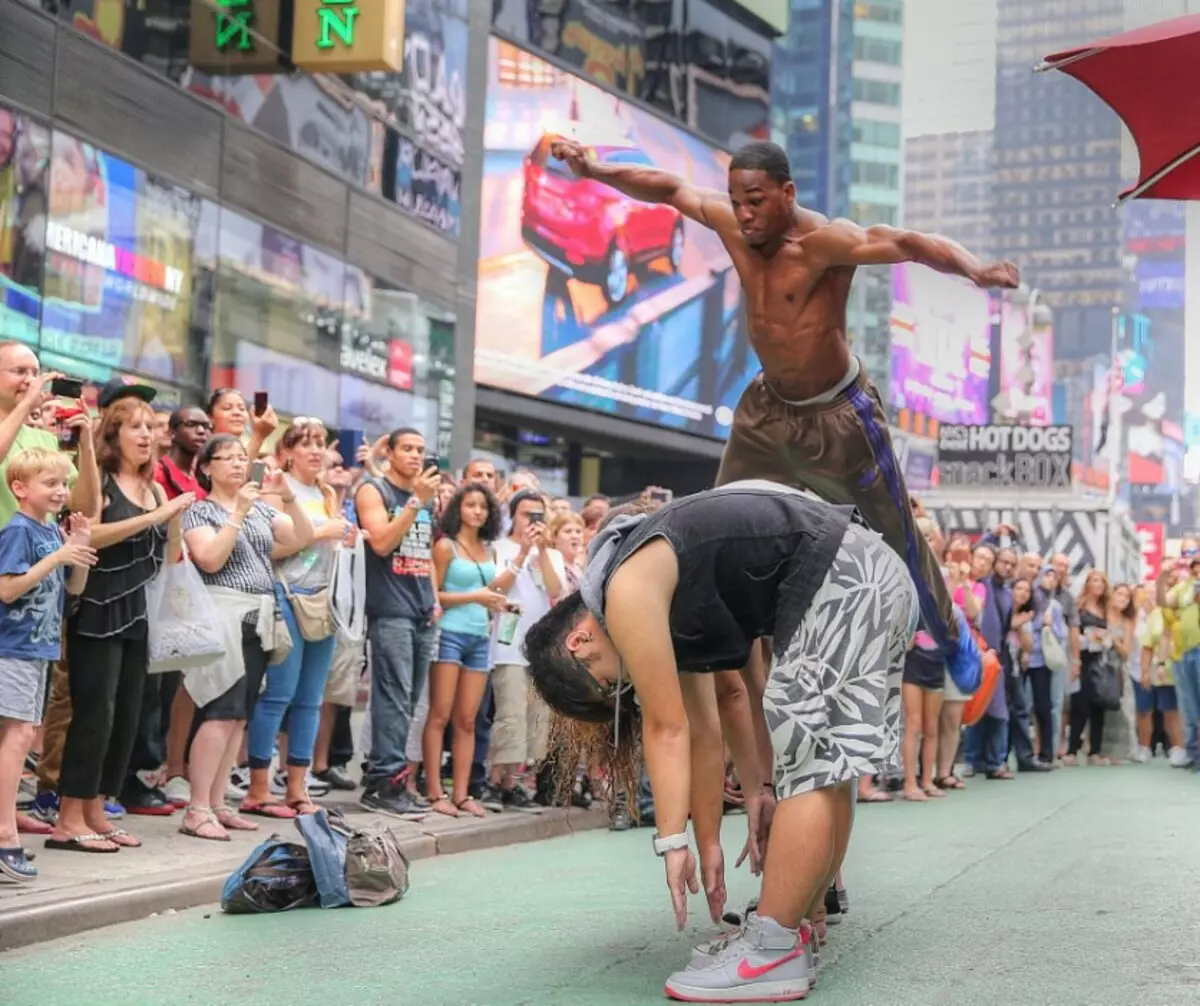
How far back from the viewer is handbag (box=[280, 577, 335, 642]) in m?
9.42

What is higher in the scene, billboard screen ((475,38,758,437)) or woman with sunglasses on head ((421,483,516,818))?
billboard screen ((475,38,758,437))

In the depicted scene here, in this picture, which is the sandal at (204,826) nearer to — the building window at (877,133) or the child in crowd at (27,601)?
the child in crowd at (27,601)

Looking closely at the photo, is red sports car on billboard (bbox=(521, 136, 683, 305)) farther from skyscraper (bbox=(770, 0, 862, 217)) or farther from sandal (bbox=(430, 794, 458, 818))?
skyscraper (bbox=(770, 0, 862, 217))

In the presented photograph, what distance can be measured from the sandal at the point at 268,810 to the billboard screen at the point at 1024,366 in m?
94.7

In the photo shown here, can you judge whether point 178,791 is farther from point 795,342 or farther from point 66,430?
point 795,342

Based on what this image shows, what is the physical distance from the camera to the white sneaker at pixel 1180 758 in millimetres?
18516

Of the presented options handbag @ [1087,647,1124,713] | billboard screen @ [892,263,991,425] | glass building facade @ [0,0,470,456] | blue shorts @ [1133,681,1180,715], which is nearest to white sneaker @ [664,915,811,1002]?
glass building facade @ [0,0,470,456]

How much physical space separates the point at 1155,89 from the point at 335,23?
1568 centimetres

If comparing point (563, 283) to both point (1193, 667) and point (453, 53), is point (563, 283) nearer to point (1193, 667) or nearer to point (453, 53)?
point (453, 53)

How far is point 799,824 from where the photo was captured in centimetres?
494

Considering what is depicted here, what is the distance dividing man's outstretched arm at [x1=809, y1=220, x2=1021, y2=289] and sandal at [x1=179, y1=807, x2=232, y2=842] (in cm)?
408

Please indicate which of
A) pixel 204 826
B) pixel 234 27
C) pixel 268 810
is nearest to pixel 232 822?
pixel 204 826

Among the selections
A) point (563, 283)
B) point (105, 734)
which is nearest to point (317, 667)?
point (105, 734)

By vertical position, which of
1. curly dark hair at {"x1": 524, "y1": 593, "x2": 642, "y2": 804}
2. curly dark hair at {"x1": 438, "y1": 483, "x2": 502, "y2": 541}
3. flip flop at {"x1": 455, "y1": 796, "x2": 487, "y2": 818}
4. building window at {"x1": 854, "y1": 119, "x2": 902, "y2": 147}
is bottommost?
flip flop at {"x1": 455, "y1": 796, "x2": 487, "y2": 818}
